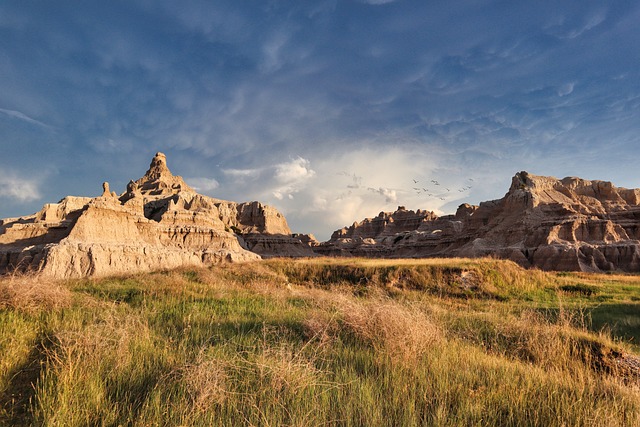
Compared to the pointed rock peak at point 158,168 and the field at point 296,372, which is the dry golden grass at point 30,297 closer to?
the field at point 296,372

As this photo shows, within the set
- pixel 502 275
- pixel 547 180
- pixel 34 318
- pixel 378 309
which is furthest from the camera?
pixel 547 180

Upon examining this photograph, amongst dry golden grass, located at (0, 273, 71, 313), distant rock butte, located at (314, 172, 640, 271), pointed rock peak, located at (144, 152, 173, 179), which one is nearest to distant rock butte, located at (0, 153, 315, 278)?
dry golden grass, located at (0, 273, 71, 313)

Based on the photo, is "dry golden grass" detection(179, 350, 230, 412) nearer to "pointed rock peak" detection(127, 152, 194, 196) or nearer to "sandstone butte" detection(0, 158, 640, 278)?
"sandstone butte" detection(0, 158, 640, 278)

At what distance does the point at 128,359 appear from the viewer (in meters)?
4.23

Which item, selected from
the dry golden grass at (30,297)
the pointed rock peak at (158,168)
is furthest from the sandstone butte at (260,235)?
the pointed rock peak at (158,168)

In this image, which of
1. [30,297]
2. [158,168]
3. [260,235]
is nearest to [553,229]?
[30,297]

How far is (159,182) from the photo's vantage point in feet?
350

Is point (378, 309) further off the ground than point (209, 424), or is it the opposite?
point (378, 309)

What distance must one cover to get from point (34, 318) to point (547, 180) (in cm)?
9310

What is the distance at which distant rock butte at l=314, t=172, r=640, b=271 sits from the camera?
4853cm

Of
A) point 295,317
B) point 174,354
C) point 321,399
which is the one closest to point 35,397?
point 174,354

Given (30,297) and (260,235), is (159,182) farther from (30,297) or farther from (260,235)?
(30,297)

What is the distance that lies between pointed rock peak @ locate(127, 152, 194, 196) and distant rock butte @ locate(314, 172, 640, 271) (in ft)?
268

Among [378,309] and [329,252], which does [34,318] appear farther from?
[329,252]
